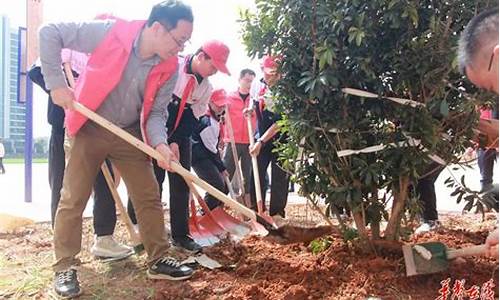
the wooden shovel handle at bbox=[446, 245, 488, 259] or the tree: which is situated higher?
the tree

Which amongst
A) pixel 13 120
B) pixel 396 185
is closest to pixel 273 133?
pixel 396 185

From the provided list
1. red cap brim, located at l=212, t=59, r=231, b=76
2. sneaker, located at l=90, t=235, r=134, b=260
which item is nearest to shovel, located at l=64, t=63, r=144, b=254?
sneaker, located at l=90, t=235, r=134, b=260

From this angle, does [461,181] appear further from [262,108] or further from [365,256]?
[262,108]

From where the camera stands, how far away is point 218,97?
18.1 feet

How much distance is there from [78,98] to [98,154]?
0.35 metres

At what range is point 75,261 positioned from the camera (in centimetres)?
286

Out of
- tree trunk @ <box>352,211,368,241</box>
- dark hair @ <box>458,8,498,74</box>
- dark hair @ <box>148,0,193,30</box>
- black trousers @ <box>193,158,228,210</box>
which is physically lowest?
tree trunk @ <box>352,211,368,241</box>

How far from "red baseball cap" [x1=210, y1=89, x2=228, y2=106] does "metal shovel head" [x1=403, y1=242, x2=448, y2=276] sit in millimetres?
3183

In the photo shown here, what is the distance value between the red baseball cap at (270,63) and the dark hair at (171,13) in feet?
1.82

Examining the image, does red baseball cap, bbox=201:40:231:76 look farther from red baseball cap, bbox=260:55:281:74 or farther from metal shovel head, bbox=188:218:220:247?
metal shovel head, bbox=188:218:220:247

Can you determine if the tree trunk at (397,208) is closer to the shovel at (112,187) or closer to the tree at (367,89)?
the tree at (367,89)

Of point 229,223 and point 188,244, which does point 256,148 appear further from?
point 188,244

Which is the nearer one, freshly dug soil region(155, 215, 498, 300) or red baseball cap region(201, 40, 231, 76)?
freshly dug soil region(155, 215, 498, 300)

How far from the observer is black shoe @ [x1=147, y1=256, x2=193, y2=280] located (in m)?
2.96
